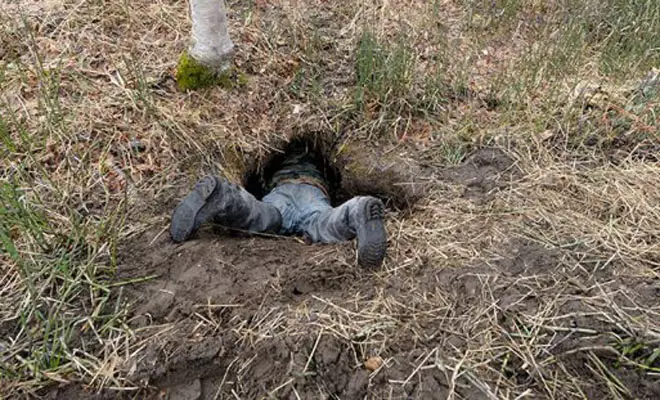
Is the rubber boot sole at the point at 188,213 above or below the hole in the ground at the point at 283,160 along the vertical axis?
above

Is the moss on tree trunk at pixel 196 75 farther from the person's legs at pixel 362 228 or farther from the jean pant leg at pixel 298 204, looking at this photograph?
the person's legs at pixel 362 228

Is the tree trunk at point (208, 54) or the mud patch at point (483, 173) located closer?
the mud patch at point (483, 173)

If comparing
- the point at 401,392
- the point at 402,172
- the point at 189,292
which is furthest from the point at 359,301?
the point at 402,172

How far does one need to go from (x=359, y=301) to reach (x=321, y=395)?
408mm

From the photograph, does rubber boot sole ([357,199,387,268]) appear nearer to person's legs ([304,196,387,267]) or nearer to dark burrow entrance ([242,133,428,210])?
person's legs ([304,196,387,267])

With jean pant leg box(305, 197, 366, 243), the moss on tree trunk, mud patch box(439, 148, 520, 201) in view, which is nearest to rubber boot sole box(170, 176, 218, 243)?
jean pant leg box(305, 197, 366, 243)

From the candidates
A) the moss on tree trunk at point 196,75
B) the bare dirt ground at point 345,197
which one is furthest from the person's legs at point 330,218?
the moss on tree trunk at point 196,75

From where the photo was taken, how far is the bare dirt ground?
5.14ft

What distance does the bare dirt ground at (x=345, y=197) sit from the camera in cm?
157

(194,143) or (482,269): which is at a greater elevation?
(194,143)

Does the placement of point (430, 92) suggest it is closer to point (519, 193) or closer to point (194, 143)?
point (519, 193)

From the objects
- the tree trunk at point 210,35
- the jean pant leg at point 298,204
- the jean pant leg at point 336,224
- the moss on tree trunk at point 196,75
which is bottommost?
the jean pant leg at point 298,204

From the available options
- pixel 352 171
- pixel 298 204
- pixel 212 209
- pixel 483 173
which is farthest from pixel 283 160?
pixel 483 173

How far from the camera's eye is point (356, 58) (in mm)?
2994
